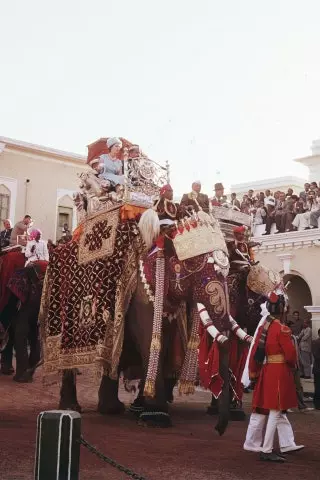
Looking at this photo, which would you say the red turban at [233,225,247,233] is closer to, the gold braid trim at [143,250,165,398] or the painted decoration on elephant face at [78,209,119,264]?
the painted decoration on elephant face at [78,209,119,264]

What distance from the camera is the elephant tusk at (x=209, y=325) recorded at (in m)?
7.23

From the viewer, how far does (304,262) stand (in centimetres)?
2178

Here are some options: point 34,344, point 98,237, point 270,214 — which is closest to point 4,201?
point 270,214

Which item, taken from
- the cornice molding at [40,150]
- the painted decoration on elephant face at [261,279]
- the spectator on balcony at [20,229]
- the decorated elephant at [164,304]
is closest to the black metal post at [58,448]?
the decorated elephant at [164,304]

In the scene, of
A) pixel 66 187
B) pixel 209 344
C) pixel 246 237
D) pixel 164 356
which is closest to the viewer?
pixel 209 344

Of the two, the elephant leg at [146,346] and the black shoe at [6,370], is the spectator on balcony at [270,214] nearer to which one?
the black shoe at [6,370]

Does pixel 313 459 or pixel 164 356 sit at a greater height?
pixel 164 356

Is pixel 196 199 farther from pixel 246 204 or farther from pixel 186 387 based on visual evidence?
pixel 246 204

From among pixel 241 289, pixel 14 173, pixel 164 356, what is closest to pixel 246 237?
pixel 241 289

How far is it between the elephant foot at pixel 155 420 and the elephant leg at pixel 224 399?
1.01 metres

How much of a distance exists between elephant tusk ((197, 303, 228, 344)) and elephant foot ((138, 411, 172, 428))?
1.22 meters

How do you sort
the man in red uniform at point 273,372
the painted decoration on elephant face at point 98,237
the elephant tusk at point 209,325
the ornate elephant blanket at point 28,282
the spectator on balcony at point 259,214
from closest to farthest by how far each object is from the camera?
the man in red uniform at point 273,372, the elephant tusk at point 209,325, the painted decoration on elephant face at point 98,237, the ornate elephant blanket at point 28,282, the spectator on balcony at point 259,214

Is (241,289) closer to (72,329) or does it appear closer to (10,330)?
(72,329)

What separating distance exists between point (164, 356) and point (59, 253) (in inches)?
90.2
